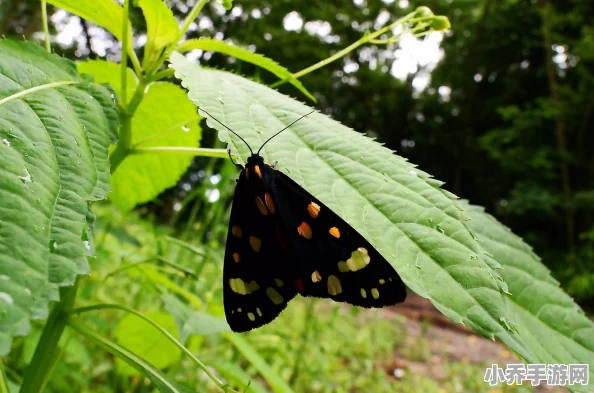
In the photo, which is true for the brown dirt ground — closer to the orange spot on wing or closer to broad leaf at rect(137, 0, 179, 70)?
the orange spot on wing

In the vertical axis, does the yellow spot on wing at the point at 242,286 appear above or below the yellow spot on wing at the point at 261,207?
below

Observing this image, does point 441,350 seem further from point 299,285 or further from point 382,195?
point 382,195

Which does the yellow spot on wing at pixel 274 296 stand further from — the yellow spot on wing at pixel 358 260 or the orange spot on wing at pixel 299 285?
the yellow spot on wing at pixel 358 260

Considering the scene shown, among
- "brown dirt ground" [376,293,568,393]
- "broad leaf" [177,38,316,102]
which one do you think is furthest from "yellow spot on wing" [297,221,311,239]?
"brown dirt ground" [376,293,568,393]

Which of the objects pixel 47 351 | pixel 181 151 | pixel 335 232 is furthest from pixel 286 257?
pixel 47 351

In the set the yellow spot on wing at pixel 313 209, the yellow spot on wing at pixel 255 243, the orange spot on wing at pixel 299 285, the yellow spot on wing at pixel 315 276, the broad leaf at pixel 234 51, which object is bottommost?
the orange spot on wing at pixel 299 285

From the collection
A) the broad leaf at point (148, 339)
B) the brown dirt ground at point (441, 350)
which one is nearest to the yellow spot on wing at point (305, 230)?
the broad leaf at point (148, 339)

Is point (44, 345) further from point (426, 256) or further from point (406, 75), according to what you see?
point (406, 75)
